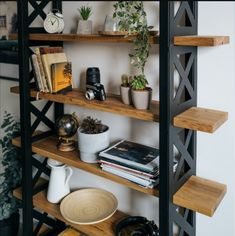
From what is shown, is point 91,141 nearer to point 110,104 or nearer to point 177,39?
point 110,104

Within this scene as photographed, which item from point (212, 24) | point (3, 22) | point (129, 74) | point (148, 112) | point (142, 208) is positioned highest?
point (3, 22)

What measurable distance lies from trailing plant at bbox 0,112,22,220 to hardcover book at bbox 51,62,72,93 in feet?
1.97

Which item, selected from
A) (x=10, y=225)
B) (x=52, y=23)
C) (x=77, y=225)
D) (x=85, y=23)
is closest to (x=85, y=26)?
(x=85, y=23)

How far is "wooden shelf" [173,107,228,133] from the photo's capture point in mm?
1132

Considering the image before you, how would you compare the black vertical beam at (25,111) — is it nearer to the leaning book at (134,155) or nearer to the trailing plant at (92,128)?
the trailing plant at (92,128)

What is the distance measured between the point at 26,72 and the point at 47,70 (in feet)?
0.59

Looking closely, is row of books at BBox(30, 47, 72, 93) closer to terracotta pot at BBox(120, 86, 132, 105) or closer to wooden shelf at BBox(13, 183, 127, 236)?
terracotta pot at BBox(120, 86, 132, 105)

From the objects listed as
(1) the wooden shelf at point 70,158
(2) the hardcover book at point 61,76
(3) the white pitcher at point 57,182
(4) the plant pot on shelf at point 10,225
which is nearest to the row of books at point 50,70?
(2) the hardcover book at point 61,76

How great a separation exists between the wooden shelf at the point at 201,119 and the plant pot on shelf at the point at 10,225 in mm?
1554

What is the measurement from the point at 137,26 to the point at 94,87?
40 centimetres

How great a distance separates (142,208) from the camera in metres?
1.76

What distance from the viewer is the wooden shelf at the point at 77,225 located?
165 centimetres

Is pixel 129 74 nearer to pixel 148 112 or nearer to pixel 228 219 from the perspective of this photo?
pixel 148 112

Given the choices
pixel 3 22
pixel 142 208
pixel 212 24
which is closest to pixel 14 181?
pixel 142 208
